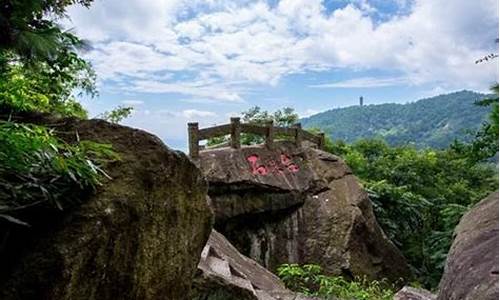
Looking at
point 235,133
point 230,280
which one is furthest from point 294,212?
point 230,280

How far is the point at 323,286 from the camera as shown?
6.40 m

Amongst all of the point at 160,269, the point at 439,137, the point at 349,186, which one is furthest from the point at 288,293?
the point at 439,137

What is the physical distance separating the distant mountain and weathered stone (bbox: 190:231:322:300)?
20172mm

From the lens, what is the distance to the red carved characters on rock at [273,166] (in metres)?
9.55

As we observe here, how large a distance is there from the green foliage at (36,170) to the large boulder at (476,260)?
1.37 metres

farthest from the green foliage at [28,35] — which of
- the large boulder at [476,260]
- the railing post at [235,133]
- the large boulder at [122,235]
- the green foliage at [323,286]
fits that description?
the railing post at [235,133]

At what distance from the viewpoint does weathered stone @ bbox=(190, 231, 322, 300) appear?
3.89 metres

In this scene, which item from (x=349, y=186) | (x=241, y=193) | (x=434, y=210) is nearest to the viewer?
(x=241, y=193)

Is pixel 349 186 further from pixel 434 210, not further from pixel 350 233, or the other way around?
pixel 434 210

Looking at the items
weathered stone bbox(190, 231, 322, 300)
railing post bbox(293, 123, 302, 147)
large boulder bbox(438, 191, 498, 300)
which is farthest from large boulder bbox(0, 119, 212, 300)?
railing post bbox(293, 123, 302, 147)

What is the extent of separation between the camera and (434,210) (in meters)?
14.6

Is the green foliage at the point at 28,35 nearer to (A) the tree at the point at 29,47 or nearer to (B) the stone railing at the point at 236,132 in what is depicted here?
(A) the tree at the point at 29,47

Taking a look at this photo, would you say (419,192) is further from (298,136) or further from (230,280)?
(230,280)

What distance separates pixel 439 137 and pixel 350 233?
1904cm
